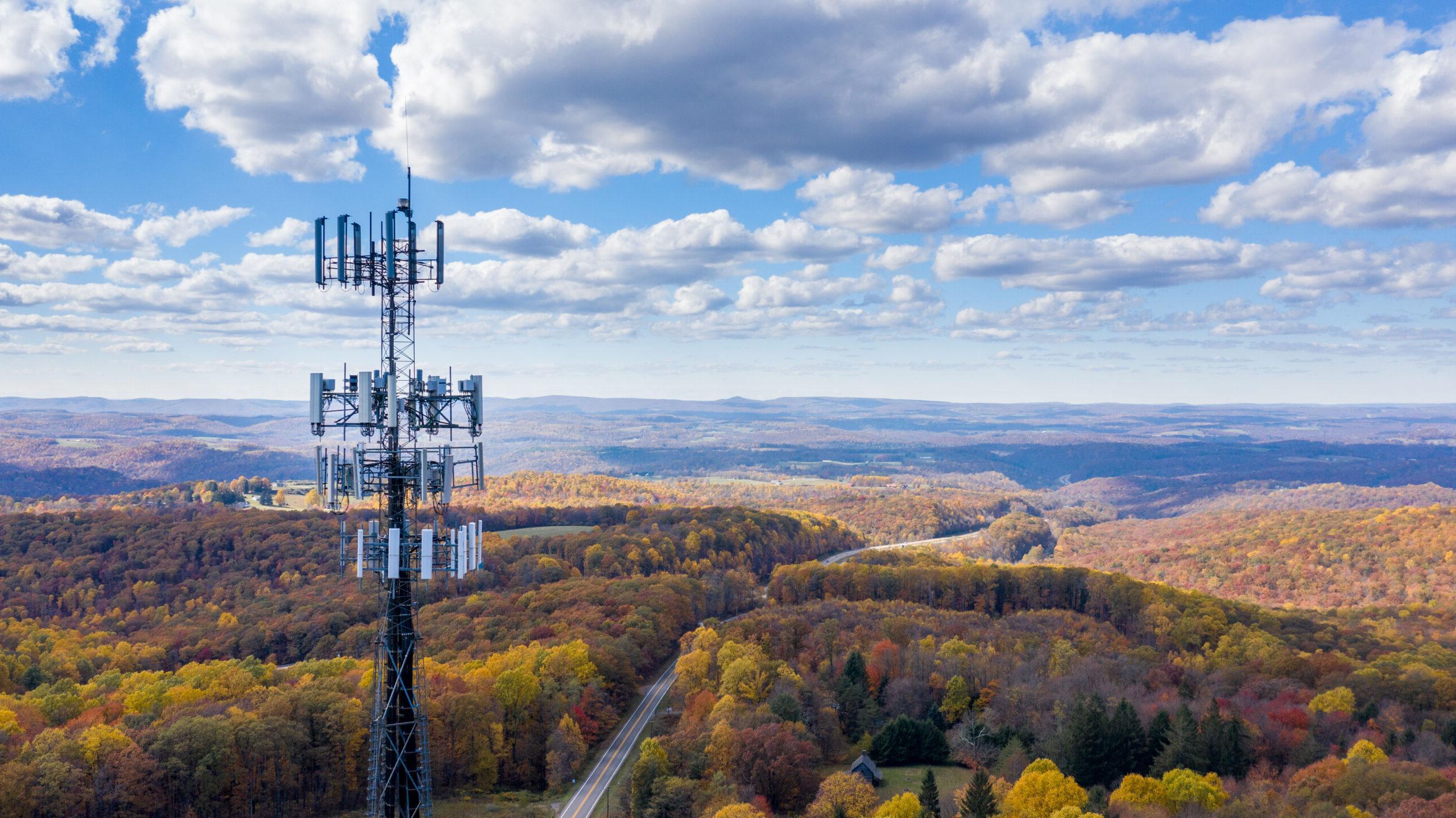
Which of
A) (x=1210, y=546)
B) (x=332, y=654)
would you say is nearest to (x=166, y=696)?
(x=332, y=654)

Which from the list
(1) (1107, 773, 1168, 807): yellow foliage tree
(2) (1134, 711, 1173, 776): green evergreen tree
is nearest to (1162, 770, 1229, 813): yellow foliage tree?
(1) (1107, 773, 1168, 807): yellow foliage tree

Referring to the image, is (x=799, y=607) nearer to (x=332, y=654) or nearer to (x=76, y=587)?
(x=332, y=654)

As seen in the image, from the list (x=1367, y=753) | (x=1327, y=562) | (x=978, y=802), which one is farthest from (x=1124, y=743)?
(x=1327, y=562)

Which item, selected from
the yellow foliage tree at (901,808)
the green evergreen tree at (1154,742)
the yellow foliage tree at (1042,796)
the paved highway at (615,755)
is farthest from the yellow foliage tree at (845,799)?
the green evergreen tree at (1154,742)

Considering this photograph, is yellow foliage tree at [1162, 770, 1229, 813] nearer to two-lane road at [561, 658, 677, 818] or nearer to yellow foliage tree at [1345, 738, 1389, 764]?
yellow foliage tree at [1345, 738, 1389, 764]

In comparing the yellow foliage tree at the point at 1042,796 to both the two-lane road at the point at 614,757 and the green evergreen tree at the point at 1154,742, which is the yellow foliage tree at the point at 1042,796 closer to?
the green evergreen tree at the point at 1154,742

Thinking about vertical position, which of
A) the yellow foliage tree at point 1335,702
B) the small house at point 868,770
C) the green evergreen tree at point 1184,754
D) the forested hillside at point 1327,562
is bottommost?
the forested hillside at point 1327,562

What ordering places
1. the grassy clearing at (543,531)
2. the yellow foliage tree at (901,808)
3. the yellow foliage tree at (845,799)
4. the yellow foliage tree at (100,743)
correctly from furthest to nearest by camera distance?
1. the grassy clearing at (543,531)
2. the yellow foliage tree at (100,743)
3. the yellow foliage tree at (845,799)
4. the yellow foliage tree at (901,808)
